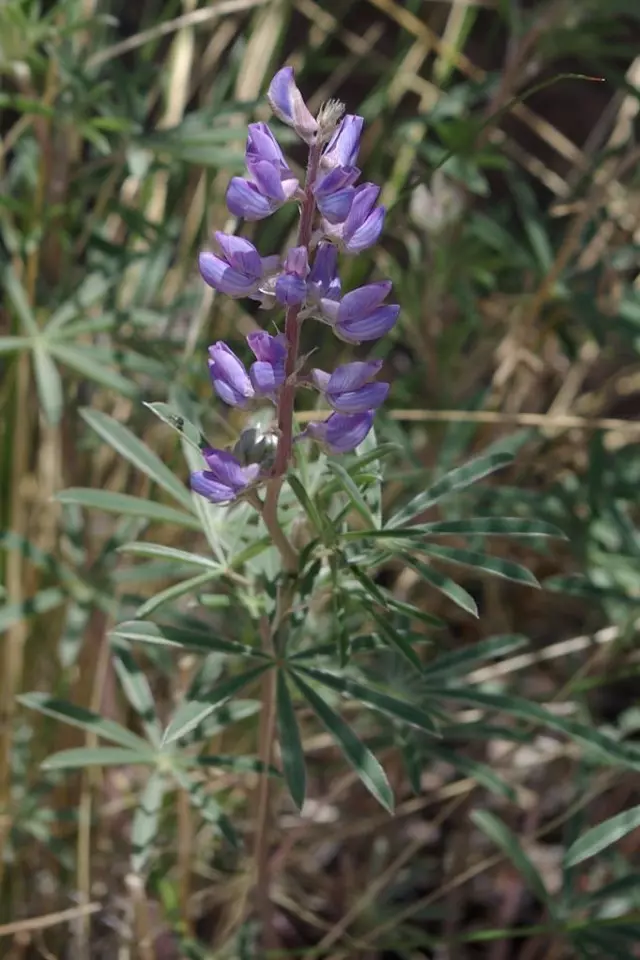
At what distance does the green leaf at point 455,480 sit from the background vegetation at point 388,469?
270 mm

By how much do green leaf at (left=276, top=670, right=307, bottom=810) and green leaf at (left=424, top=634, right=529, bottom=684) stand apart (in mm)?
229

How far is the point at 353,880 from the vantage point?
1.68 metres

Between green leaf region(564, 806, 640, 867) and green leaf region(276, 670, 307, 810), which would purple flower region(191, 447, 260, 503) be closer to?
green leaf region(276, 670, 307, 810)

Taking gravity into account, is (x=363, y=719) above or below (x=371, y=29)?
below

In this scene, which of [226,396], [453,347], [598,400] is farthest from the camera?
[598,400]

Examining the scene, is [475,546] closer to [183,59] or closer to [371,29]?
[183,59]

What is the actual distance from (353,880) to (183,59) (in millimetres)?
1340

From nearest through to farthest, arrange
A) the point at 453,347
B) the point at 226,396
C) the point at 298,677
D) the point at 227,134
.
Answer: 1. the point at 226,396
2. the point at 298,677
3. the point at 227,134
4. the point at 453,347

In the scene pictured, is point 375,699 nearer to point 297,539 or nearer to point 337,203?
point 297,539

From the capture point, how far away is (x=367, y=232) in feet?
2.93

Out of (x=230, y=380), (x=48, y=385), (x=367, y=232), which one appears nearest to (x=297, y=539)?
(x=230, y=380)

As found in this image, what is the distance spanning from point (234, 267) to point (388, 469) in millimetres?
890

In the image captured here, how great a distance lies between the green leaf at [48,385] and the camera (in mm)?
1437

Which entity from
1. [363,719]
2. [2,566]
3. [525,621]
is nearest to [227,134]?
[2,566]
